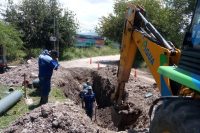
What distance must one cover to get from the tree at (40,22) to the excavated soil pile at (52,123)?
34.1 metres

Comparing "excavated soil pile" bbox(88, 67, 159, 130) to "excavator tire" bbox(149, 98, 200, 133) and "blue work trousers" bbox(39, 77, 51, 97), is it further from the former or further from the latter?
"excavator tire" bbox(149, 98, 200, 133)

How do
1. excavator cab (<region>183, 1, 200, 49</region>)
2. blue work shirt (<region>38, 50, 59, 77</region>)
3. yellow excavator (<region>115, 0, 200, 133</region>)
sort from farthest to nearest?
blue work shirt (<region>38, 50, 59, 77</region>) → excavator cab (<region>183, 1, 200, 49</region>) → yellow excavator (<region>115, 0, 200, 133</region>)

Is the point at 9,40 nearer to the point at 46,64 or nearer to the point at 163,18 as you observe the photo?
the point at 163,18

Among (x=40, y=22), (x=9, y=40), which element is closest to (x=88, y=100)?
(x=9, y=40)

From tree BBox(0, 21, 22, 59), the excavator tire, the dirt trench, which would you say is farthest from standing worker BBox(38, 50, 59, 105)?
tree BBox(0, 21, 22, 59)

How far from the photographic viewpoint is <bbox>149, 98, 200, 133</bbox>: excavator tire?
4605mm

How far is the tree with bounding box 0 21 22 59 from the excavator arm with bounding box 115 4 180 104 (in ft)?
66.8

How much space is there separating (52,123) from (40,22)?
120ft

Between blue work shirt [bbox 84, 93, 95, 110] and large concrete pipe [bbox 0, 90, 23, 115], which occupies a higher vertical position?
large concrete pipe [bbox 0, 90, 23, 115]

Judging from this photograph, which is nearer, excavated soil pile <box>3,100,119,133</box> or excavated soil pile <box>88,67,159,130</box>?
excavated soil pile <box>3,100,119,133</box>

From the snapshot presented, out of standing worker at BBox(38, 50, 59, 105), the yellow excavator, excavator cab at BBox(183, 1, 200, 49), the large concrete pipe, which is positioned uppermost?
excavator cab at BBox(183, 1, 200, 49)

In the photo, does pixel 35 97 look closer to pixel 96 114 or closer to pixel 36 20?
pixel 96 114

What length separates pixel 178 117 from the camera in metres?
4.91

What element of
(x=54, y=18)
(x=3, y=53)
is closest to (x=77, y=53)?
(x=54, y=18)
